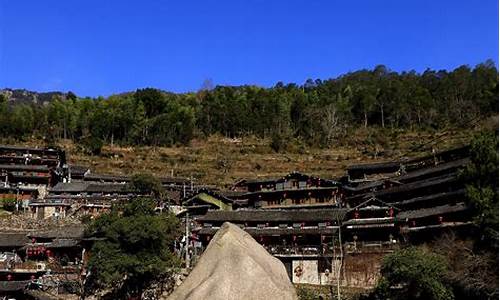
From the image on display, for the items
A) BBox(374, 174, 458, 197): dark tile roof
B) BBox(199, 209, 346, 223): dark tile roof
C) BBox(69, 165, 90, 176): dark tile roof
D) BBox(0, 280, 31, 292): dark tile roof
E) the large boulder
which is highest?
BBox(69, 165, 90, 176): dark tile roof

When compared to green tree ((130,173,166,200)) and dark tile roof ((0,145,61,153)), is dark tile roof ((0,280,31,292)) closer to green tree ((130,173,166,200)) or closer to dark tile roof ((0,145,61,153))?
green tree ((130,173,166,200))

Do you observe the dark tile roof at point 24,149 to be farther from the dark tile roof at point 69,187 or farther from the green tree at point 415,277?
the green tree at point 415,277

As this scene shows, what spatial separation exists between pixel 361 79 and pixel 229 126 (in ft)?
112

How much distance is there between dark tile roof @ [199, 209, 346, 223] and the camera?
125 feet

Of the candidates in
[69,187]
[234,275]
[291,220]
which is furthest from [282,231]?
[234,275]

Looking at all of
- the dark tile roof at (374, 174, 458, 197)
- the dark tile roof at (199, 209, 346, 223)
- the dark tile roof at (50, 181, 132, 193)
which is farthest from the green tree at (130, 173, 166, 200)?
the dark tile roof at (374, 174, 458, 197)

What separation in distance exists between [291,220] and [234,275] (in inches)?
1212

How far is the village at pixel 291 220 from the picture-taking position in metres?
34.1

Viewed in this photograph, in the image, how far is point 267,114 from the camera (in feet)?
267

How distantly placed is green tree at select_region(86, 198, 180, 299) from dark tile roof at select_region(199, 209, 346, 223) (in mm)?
8055

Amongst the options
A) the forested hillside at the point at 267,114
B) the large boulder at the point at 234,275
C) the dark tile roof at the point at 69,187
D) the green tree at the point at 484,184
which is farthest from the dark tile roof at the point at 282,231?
the forested hillside at the point at 267,114

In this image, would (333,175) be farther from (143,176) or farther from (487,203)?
(487,203)

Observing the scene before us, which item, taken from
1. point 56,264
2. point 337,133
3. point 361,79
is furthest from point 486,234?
point 361,79

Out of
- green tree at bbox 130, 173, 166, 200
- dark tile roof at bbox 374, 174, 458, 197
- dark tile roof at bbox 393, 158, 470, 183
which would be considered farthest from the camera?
green tree at bbox 130, 173, 166, 200
